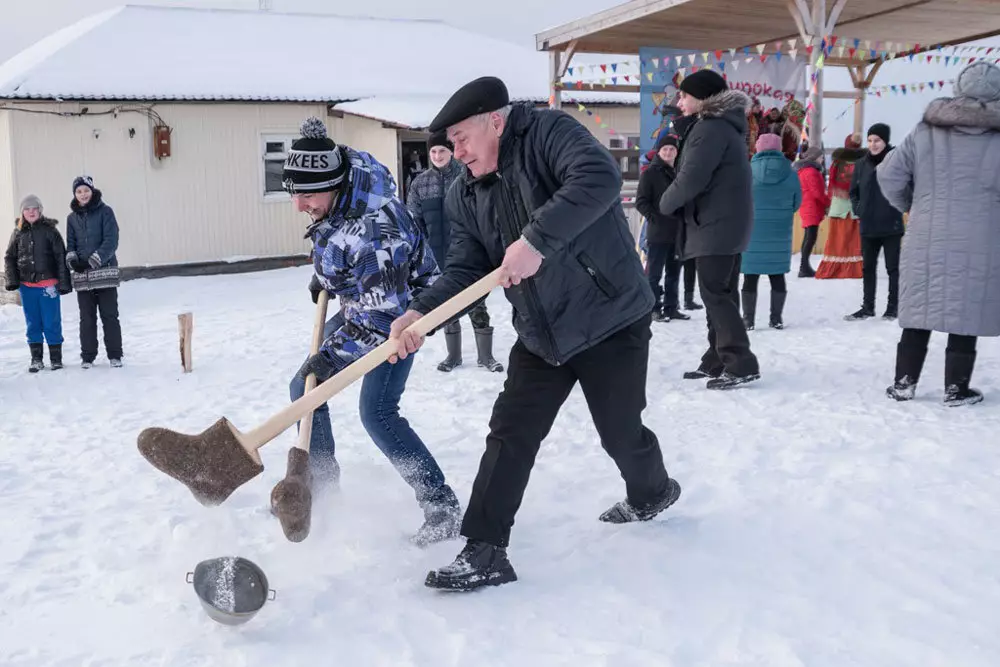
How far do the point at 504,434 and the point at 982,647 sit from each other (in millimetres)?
1557

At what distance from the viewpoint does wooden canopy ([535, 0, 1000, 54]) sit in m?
10.9

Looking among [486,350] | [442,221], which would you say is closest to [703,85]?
[442,221]

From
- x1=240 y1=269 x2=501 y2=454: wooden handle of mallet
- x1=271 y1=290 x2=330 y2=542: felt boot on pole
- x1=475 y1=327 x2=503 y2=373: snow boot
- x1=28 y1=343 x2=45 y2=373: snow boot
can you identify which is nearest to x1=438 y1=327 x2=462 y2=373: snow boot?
x1=475 y1=327 x2=503 y2=373: snow boot

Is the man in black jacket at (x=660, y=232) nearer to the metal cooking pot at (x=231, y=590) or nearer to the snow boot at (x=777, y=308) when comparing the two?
the snow boot at (x=777, y=308)

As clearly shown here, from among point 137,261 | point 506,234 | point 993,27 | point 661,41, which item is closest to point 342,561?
point 506,234

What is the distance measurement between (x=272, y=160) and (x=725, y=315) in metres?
11.1

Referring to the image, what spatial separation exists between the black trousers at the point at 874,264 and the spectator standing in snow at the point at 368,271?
18.5 ft

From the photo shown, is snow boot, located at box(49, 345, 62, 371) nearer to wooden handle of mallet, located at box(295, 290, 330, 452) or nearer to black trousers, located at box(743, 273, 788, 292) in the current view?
wooden handle of mallet, located at box(295, 290, 330, 452)

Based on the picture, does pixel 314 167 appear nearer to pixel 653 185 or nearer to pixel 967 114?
pixel 967 114

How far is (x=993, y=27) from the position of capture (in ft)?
43.6

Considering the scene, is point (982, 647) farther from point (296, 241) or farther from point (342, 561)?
point (296, 241)

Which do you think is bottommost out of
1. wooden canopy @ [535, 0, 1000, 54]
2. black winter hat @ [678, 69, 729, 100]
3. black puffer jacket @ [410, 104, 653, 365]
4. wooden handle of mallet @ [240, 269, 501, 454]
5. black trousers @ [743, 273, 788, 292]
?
black trousers @ [743, 273, 788, 292]

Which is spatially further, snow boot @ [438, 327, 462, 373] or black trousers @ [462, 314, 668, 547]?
snow boot @ [438, 327, 462, 373]

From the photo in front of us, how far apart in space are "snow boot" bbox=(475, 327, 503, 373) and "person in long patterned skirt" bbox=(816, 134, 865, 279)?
5327 mm
